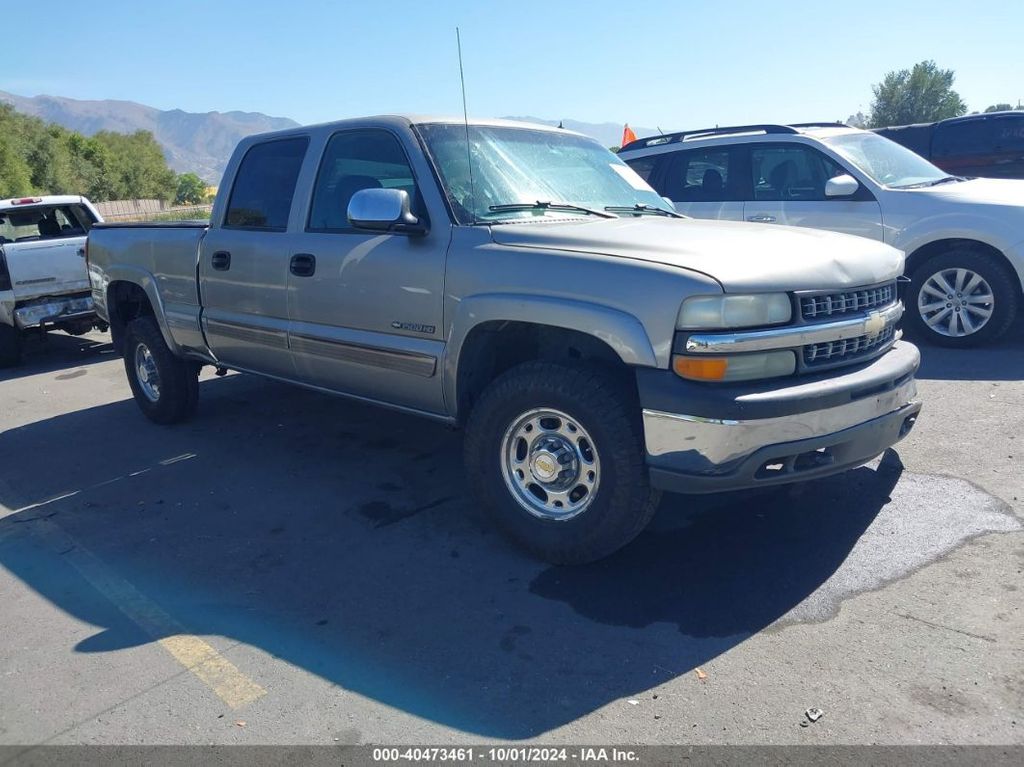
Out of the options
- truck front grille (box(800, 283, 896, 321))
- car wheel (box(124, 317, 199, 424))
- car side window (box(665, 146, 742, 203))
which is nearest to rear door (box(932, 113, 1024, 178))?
car side window (box(665, 146, 742, 203))

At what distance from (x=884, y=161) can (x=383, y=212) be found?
18.8 ft

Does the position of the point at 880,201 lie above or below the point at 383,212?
below

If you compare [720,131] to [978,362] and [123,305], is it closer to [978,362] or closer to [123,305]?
[978,362]

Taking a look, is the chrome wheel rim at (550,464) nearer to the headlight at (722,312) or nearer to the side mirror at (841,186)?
the headlight at (722,312)

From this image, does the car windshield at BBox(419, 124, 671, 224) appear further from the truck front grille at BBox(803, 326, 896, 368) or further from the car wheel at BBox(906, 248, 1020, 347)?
the car wheel at BBox(906, 248, 1020, 347)

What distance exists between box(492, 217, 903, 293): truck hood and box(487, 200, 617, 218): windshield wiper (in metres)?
0.16

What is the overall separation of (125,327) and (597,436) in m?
4.79

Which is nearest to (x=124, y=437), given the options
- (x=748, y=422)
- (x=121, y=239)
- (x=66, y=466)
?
(x=66, y=466)

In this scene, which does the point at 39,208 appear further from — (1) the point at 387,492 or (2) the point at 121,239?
(1) the point at 387,492

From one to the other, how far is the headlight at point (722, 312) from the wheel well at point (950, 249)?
4346 mm

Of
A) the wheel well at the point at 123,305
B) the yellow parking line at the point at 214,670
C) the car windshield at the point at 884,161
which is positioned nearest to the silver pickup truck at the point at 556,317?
the yellow parking line at the point at 214,670

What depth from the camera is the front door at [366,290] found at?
13.4 feet

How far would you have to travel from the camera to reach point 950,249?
→ 7055 mm

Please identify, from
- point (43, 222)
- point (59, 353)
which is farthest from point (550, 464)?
point (59, 353)
